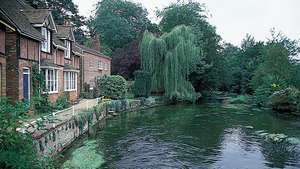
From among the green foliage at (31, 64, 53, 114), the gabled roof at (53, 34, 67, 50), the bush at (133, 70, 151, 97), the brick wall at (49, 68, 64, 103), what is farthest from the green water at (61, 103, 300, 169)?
the bush at (133, 70, 151, 97)

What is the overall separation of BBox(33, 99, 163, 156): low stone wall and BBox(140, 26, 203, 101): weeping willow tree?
8497mm

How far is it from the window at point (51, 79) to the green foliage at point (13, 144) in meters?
16.1

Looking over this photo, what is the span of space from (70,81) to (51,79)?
5440 millimetres

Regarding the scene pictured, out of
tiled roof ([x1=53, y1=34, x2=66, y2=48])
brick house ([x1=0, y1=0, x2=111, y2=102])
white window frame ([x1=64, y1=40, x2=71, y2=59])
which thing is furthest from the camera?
white window frame ([x1=64, y1=40, x2=71, y2=59])

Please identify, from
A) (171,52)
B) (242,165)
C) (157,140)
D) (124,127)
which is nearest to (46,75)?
(124,127)

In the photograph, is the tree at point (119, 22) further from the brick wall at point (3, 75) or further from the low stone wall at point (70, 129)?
the brick wall at point (3, 75)

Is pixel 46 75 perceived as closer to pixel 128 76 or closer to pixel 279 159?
pixel 279 159

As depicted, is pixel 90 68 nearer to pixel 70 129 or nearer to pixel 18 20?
pixel 18 20

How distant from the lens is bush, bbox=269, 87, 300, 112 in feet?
111

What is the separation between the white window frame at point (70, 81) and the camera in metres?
29.2

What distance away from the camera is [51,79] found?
2488cm

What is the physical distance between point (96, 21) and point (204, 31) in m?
27.3

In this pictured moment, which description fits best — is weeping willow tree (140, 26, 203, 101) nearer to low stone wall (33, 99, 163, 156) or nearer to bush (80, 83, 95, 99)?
bush (80, 83, 95, 99)

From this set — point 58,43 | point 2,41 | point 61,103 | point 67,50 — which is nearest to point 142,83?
point 67,50
